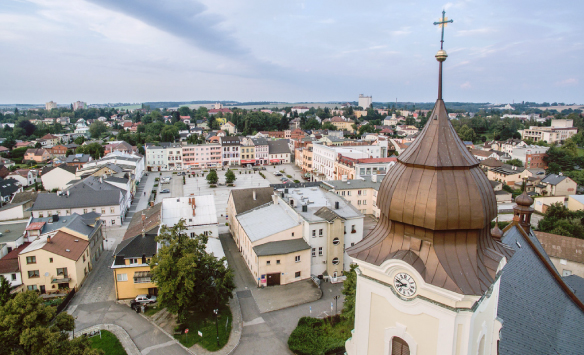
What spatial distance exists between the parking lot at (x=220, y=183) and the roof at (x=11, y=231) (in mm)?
21276

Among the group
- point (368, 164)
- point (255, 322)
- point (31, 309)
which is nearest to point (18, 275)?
point (31, 309)

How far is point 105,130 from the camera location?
152000 mm

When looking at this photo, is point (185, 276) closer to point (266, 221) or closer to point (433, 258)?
point (266, 221)

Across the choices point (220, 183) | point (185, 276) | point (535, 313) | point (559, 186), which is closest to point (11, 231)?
point (185, 276)

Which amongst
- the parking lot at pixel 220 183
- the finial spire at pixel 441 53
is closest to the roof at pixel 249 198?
the parking lot at pixel 220 183

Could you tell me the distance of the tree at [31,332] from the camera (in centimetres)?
1388

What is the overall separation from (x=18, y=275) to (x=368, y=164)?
4760cm

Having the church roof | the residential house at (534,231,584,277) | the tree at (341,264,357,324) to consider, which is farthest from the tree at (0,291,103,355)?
the residential house at (534,231,584,277)

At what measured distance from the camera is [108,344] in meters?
21.8

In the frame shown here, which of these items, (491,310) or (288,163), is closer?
(491,310)

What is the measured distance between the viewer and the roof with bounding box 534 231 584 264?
28750 millimetres

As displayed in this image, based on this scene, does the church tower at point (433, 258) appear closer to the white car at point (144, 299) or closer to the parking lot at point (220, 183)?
the white car at point (144, 299)

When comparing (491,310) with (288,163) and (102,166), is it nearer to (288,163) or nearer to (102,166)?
(102,166)

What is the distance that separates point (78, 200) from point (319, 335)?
36.0m
